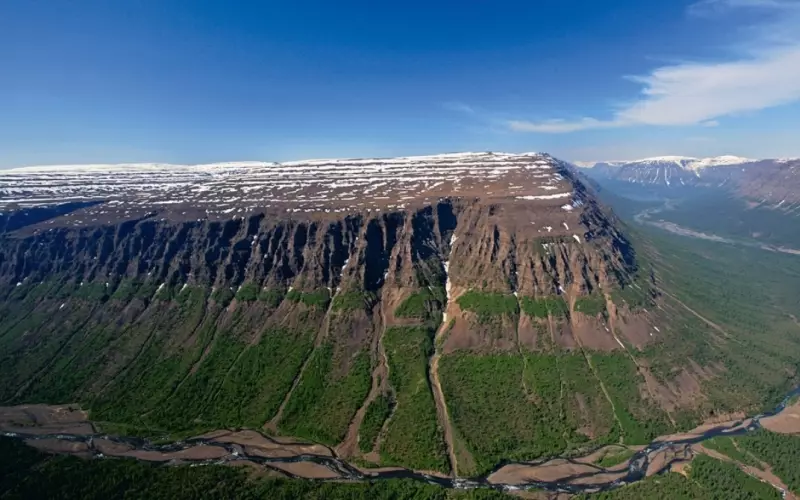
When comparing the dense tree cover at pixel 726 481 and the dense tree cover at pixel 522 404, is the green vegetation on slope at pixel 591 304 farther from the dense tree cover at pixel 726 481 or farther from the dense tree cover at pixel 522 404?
the dense tree cover at pixel 726 481

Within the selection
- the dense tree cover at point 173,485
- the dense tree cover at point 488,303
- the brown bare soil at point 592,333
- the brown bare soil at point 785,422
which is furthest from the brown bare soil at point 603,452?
the dense tree cover at point 488,303

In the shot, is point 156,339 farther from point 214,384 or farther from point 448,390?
point 448,390

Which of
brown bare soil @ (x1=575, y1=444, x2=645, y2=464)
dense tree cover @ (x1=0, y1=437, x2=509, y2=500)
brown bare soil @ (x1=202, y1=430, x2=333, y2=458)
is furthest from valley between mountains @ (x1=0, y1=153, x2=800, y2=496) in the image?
dense tree cover @ (x1=0, y1=437, x2=509, y2=500)

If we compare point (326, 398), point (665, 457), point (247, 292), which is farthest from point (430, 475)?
point (247, 292)

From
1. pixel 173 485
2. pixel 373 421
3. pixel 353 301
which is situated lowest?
pixel 173 485

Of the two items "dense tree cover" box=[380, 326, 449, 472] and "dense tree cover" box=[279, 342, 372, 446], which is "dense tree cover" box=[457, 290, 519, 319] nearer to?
"dense tree cover" box=[380, 326, 449, 472]

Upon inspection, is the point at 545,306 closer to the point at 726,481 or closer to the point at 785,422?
the point at 785,422
